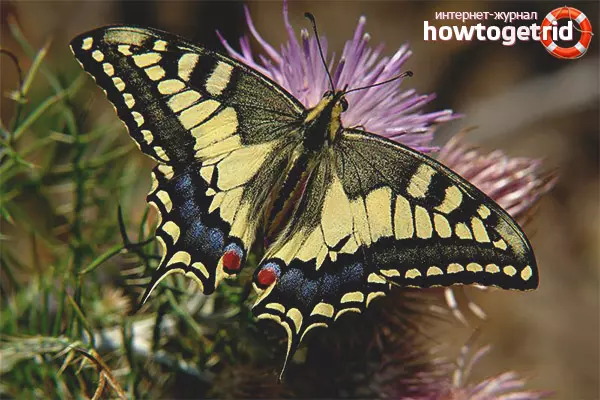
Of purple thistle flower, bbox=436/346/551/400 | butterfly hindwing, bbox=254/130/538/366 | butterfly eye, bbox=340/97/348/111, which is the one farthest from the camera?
purple thistle flower, bbox=436/346/551/400

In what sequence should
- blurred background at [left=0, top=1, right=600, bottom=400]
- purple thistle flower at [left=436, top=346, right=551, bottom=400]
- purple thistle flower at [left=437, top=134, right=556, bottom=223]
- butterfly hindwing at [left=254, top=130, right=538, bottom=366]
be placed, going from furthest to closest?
blurred background at [left=0, top=1, right=600, bottom=400], purple thistle flower at [left=436, top=346, right=551, bottom=400], purple thistle flower at [left=437, top=134, right=556, bottom=223], butterfly hindwing at [left=254, top=130, right=538, bottom=366]

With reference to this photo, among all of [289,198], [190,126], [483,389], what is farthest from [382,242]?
[483,389]

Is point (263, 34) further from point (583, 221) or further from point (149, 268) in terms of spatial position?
point (149, 268)

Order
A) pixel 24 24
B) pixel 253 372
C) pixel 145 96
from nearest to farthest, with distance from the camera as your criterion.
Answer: pixel 145 96 < pixel 253 372 < pixel 24 24

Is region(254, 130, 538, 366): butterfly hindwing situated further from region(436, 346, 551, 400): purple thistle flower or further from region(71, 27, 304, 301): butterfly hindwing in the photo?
region(436, 346, 551, 400): purple thistle flower

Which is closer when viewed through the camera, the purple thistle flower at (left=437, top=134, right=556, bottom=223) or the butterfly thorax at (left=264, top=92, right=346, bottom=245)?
the butterfly thorax at (left=264, top=92, right=346, bottom=245)

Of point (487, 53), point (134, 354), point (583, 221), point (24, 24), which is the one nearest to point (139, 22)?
point (24, 24)

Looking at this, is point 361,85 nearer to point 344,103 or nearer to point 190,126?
point 344,103

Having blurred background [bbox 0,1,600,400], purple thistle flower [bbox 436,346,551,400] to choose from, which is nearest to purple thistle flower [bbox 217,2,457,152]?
purple thistle flower [bbox 436,346,551,400]
